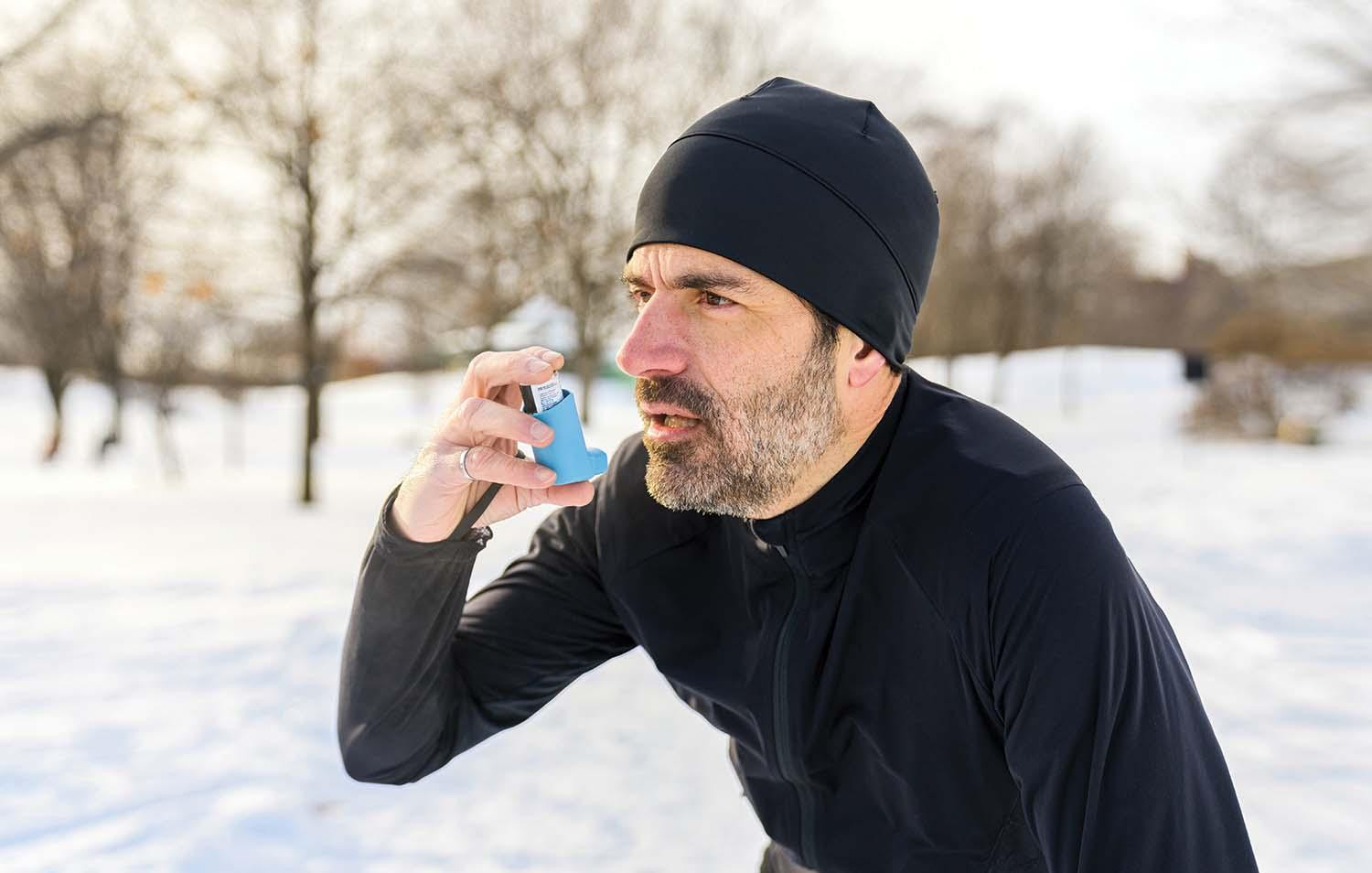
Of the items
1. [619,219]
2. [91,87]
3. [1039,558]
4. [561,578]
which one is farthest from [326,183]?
[1039,558]

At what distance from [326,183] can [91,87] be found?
3.78 metres

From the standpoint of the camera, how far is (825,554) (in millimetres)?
1842

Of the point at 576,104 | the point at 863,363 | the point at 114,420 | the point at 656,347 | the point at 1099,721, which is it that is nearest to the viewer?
the point at 1099,721

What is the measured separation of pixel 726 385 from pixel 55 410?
102ft

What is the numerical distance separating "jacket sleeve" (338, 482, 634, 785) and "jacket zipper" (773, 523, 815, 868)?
0.50 m

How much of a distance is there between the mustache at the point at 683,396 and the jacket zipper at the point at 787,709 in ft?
→ 0.91

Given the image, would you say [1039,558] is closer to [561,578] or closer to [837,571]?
[837,571]

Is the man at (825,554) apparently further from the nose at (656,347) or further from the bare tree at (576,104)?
the bare tree at (576,104)

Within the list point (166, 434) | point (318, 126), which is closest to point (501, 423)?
point (318, 126)

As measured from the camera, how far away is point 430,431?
76.4 inches

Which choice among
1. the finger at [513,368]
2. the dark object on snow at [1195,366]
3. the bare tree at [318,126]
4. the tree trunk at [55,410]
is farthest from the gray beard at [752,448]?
the dark object on snow at [1195,366]

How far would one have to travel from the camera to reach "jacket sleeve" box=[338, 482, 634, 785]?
1.90 metres

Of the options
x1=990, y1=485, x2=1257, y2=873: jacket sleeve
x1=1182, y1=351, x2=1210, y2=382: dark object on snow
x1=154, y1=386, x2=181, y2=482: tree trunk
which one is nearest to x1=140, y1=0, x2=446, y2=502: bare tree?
x1=154, y1=386, x2=181, y2=482: tree trunk

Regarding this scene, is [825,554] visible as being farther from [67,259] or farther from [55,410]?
[55,410]
